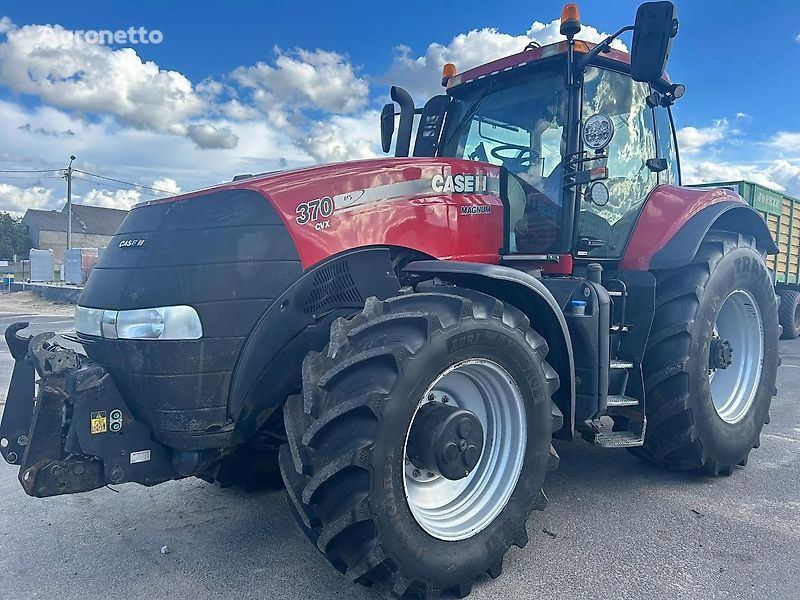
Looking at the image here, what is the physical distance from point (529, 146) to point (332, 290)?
186cm

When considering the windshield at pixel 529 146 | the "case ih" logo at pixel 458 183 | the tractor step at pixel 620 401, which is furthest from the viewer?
the windshield at pixel 529 146

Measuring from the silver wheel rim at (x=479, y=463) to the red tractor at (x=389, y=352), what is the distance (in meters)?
0.01

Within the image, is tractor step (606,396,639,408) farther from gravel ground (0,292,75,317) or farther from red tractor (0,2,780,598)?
gravel ground (0,292,75,317)

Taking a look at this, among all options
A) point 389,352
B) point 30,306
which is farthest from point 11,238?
point 389,352

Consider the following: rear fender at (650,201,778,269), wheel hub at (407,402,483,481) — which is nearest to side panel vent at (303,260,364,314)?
wheel hub at (407,402,483,481)

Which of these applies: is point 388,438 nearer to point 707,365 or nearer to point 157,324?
point 157,324

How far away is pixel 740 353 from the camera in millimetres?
4723

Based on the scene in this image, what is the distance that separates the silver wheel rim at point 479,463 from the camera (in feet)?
9.27

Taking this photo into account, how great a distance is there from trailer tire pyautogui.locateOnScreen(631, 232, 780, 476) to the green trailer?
619cm

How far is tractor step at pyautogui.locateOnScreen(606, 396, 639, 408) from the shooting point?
147 inches

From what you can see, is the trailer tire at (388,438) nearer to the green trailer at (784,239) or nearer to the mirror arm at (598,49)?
the mirror arm at (598,49)

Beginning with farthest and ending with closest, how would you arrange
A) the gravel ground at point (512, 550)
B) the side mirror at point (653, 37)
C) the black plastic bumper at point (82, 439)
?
1. the side mirror at point (653, 37)
2. the gravel ground at point (512, 550)
3. the black plastic bumper at point (82, 439)

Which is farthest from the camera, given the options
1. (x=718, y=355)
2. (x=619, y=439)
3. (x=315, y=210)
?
(x=718, y=355)

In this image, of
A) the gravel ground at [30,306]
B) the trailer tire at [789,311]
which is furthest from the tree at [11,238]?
the trailer tire at [789,311]
